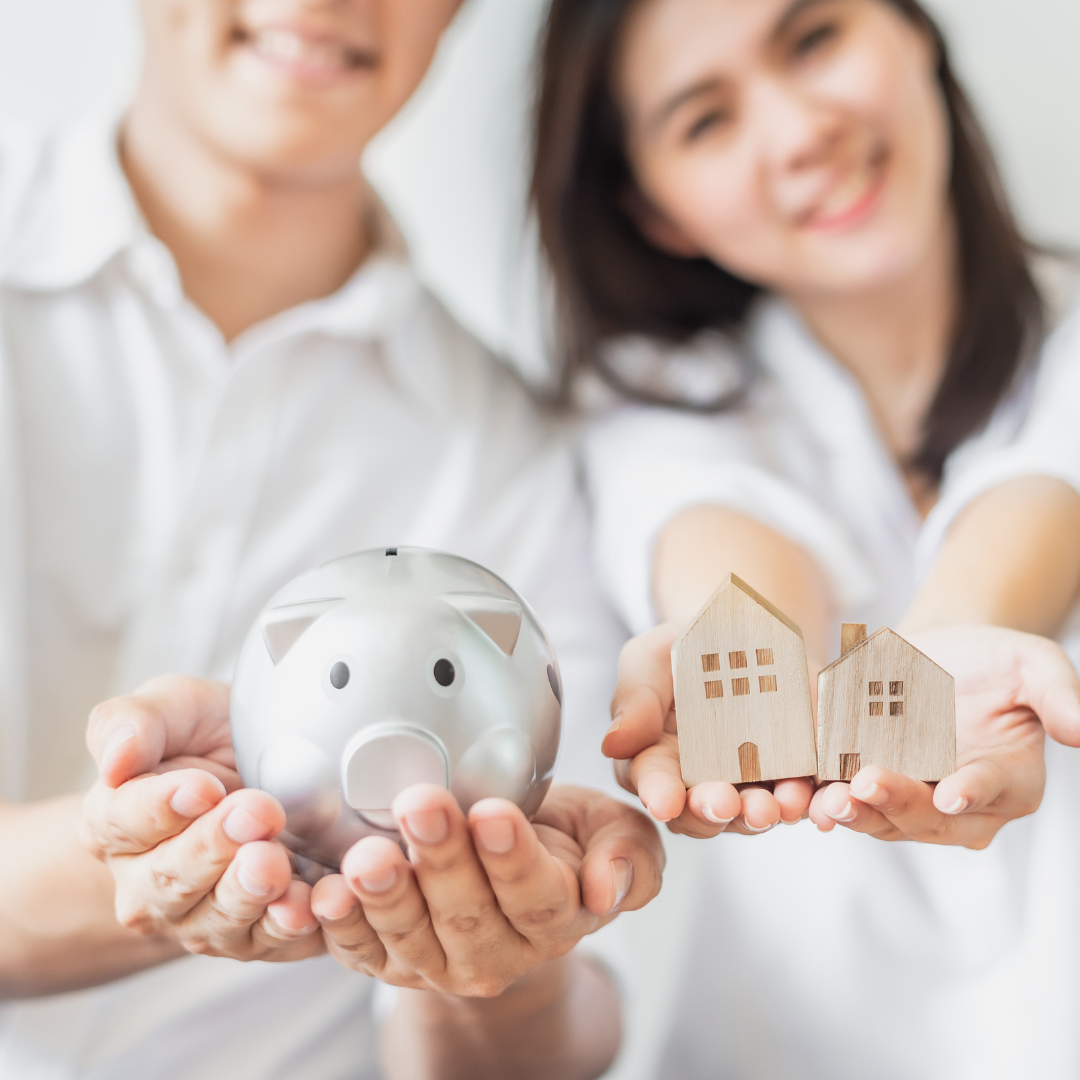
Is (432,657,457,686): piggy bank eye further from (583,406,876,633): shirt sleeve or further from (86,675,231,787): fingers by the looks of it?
(583,406,876,633): shirt sleeve

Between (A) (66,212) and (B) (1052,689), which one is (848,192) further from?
(A) (66,212)

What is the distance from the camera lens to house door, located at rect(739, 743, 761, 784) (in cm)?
60

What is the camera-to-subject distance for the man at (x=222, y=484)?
2.50 feet

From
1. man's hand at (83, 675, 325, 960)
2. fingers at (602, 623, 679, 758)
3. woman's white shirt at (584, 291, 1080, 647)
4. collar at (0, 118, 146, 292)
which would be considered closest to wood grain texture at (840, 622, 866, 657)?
fingers at (602, 623, 679, 758)

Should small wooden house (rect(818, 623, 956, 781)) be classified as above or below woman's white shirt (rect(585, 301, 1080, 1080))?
above

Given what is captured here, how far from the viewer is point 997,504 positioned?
955 mm

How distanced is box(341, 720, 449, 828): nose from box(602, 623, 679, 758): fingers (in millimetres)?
138

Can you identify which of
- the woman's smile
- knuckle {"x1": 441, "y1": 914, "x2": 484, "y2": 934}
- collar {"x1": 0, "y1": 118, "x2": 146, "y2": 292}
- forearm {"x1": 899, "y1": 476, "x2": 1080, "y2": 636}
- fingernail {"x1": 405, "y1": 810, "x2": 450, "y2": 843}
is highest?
collar {"x1": 0, "y1": 118, "x2": 146, "y2": 292}

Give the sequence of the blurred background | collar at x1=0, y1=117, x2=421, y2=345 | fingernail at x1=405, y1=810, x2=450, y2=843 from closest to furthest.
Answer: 1. fingernail at x1=405, y1=810, x2=450, y2=843
2. collar at x1=0, y1=117, x2=421, y2=345
3. the blurred background

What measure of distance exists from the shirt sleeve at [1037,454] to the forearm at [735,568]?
0.12 metres

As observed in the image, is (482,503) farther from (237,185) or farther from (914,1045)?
(914,1045)

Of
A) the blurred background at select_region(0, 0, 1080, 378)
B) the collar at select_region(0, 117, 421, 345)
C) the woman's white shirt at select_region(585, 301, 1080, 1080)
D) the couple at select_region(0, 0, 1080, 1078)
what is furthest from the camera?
the blurred background at select_region(0, 0, 1080, 378)

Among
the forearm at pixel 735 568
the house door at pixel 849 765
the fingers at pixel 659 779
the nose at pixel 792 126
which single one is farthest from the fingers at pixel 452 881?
the nose at pixel 792 126

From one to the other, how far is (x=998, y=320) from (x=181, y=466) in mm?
971
